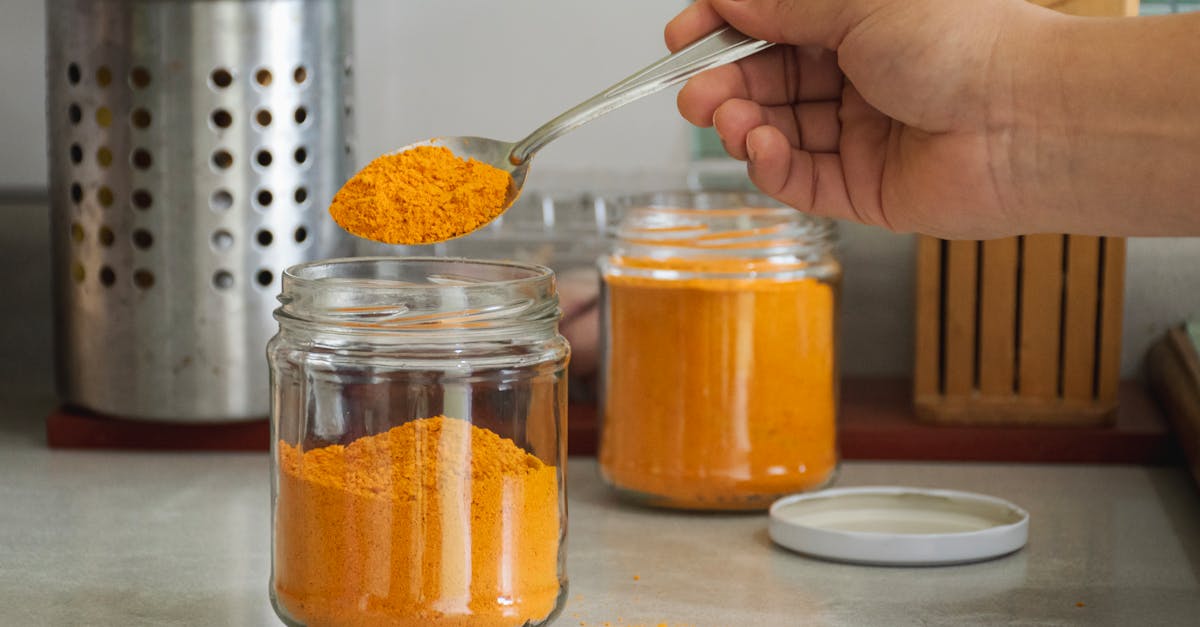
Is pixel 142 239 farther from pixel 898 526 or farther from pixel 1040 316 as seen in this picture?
pixel 1040 316

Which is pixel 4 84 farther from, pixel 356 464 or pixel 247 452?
pixel 356 464

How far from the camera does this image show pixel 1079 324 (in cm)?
Answer: 112

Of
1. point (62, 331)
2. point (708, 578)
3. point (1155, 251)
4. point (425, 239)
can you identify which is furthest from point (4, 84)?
point (1155, 251)

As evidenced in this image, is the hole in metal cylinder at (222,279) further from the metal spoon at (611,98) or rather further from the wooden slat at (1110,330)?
the wooden slat at (1110,330)

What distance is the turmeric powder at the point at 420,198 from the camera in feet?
2.52

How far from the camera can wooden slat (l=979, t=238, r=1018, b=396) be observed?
1.12m

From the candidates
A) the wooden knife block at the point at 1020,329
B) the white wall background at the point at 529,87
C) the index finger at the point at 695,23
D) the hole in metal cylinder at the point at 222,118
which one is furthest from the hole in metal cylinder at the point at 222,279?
the wooden knife block at the point at 1020,329

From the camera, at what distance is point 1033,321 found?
1.13 metres

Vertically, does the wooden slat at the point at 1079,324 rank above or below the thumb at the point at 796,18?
below

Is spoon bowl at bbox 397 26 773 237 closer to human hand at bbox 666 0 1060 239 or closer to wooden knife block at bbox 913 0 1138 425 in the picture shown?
human hand at bbox 666 0 1060 239

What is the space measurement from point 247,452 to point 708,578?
1.53 feet

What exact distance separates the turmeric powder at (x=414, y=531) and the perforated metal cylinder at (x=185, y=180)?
423mm

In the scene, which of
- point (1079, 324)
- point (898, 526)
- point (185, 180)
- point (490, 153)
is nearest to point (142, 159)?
point (185, 180)

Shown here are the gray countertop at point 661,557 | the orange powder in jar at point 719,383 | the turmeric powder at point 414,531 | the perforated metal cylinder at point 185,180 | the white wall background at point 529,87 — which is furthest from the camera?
the white wall background at point 529,87
